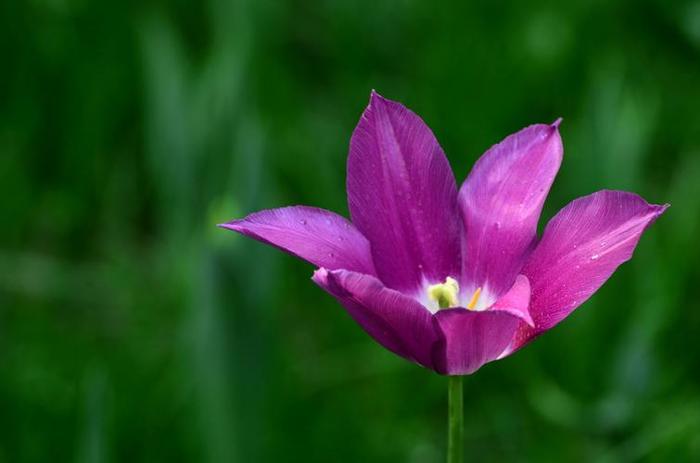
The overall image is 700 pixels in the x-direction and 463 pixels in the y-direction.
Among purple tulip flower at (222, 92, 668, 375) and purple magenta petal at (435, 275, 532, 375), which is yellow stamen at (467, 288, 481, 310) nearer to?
purple tulip flower at (222, 92, 668, 375)

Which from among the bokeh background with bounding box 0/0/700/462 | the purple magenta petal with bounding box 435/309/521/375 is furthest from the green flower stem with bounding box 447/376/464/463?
the bokeh background with bounding box 0/0/700/462

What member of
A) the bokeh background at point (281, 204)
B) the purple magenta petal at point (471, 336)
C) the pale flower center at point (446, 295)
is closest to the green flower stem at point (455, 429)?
the purple magenta petal at point (471, 336)

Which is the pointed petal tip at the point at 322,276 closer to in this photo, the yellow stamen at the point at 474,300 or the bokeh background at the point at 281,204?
the yellow stamen at the point at 474,300

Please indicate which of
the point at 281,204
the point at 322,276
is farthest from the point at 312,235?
the point at 281,204

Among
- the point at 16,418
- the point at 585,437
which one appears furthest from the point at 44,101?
the point at 585,437

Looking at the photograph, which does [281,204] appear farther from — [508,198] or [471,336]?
[471,336]

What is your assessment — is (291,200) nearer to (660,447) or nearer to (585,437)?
(585,437)
